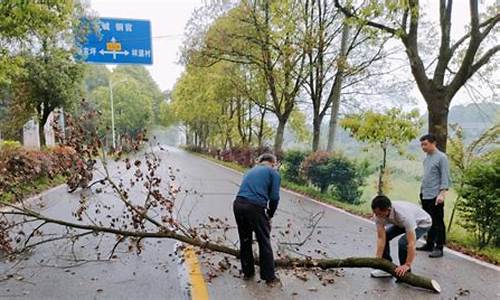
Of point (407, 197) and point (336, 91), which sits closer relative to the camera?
point (407, 197)

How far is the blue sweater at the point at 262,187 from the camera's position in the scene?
4.79 m

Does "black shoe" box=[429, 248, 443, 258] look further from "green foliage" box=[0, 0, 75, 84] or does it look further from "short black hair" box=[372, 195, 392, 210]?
"green foliage" box=[0, 0, 75, 84]

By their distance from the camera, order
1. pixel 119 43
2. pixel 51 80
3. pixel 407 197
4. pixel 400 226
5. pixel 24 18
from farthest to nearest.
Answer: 1. pixel 51 80
2. pixel 119 43
3. pixel 407 197
4. pixel 24 18
5. pixel 400 226

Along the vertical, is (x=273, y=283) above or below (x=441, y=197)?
below

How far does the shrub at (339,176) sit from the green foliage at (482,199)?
18.8 ft

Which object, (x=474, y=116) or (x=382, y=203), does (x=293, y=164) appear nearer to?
(x=474, y=116)

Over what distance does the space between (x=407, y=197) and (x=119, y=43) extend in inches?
446

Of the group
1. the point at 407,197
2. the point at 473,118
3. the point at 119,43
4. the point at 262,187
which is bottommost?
the point at 407,197

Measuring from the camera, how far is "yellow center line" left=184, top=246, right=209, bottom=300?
4.49 m

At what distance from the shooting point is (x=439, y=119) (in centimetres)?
794

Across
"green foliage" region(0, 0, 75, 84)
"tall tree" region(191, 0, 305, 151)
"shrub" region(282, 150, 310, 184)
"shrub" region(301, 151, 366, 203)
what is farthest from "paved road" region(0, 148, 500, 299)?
"tall tree" region(191, 0, 305, 151)

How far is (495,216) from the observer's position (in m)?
6.22

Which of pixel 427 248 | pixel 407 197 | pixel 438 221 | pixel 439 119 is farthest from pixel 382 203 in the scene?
pixel 407 197

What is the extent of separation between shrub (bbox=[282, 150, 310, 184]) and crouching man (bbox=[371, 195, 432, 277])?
10.2 meters
